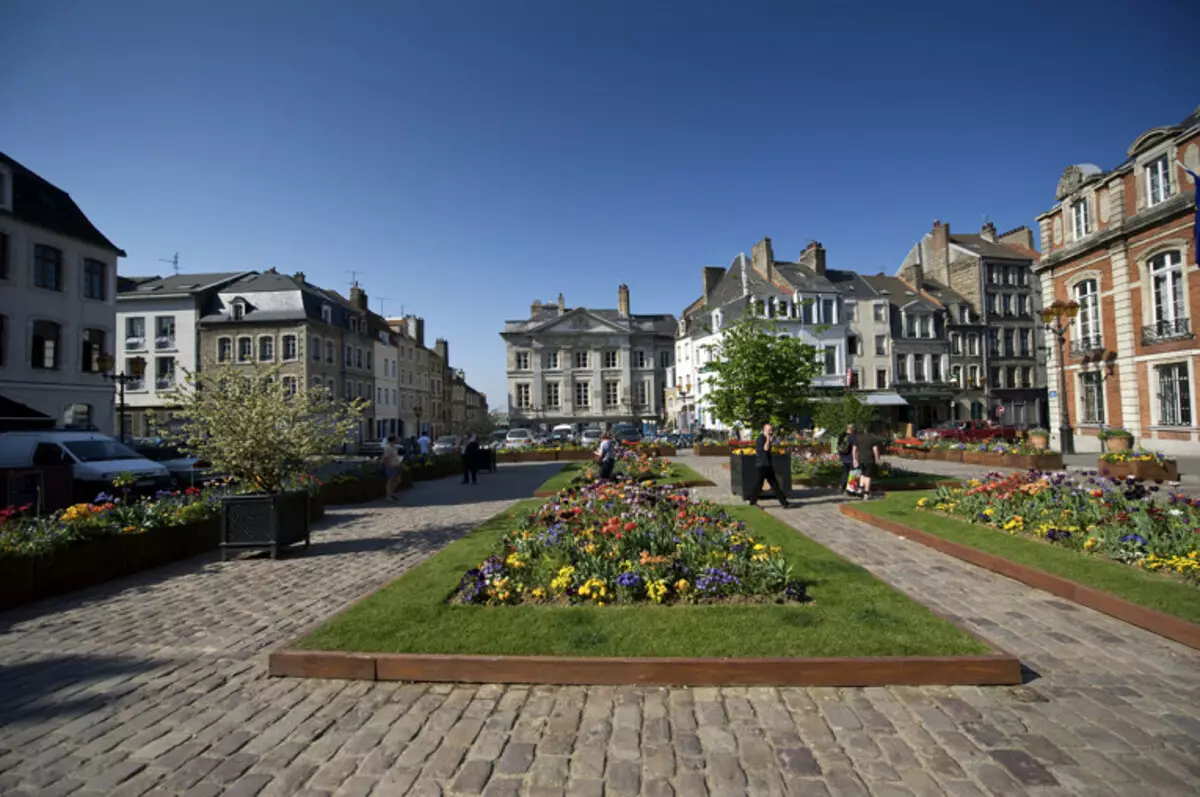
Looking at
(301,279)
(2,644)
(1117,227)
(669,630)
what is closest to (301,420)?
(2,644)

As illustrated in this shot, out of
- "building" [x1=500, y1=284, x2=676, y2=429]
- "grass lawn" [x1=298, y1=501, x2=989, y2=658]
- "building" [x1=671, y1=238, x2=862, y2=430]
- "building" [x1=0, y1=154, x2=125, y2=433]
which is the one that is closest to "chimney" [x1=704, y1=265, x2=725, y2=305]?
"building" [x1=671, y1=238, x2=862, y2=430]

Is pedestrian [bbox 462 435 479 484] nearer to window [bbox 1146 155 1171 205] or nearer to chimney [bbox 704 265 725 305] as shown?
window [bbox 1146 155 1171 205]

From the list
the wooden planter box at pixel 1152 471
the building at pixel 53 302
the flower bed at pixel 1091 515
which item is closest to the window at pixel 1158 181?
the wooden planter box at pixel 1152 471

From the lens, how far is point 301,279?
47344 mm

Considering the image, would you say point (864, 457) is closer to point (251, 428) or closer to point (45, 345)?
point (251, 428)

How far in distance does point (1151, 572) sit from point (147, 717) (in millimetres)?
8847

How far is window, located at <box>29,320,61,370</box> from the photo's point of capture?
25188 mm

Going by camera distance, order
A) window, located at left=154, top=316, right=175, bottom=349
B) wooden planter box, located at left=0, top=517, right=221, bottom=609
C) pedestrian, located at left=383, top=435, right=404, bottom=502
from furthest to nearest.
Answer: window, located at left=154, top=316, right=175, bottom=349 → pedestrian, located at left=383, top=435, right=404, bottom=502 → wooden planter box, located at left=0, top=517, right=221, bottom=609

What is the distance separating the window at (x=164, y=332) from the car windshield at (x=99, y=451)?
3306 centimetres

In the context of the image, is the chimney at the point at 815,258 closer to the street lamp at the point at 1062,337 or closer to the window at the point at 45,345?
the street lamp at the point at 1062,337

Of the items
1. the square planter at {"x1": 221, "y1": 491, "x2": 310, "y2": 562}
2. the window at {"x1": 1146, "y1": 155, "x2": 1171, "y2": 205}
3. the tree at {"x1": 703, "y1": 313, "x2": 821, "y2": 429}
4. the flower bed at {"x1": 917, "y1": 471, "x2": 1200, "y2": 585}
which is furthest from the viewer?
the window at {"x1": 1146, "y1": 155, "x2": 1171, "y2": 205}

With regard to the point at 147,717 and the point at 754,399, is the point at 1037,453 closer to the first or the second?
the point at 754,399

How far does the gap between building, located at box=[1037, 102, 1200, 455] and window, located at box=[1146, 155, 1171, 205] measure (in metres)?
0.04

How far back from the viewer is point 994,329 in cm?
5197
